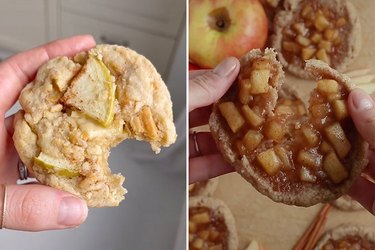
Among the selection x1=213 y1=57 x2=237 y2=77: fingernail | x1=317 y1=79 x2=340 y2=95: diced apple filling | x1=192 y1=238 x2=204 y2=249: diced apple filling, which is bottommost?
x1=192 y1=238 x2=204 y2=249: diced apple filling

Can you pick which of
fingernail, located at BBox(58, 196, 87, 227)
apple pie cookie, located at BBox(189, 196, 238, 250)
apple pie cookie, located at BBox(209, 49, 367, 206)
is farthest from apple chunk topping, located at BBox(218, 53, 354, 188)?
fingernail, located at BBox(58, 196, 87, 227)

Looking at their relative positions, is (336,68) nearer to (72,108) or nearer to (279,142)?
(279,142)

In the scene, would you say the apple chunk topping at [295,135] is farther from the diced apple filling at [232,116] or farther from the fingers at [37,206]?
the fingers at [37,206]

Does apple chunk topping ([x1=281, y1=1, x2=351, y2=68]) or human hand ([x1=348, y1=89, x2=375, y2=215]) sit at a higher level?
apple chunk topping ([x1=281, y1=1, x2=351, y2=68])

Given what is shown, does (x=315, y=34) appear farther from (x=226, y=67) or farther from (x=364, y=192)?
(x=364, y=192)

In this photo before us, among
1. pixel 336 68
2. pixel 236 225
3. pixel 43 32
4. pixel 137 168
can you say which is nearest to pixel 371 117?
pixel 336 68

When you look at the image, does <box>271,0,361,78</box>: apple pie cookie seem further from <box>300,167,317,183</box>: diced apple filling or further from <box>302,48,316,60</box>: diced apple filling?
<box>300,167,317,183</box>: diced apple filling

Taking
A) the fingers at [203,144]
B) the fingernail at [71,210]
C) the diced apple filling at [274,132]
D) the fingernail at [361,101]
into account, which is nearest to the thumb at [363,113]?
the fingernail at [361,101]
